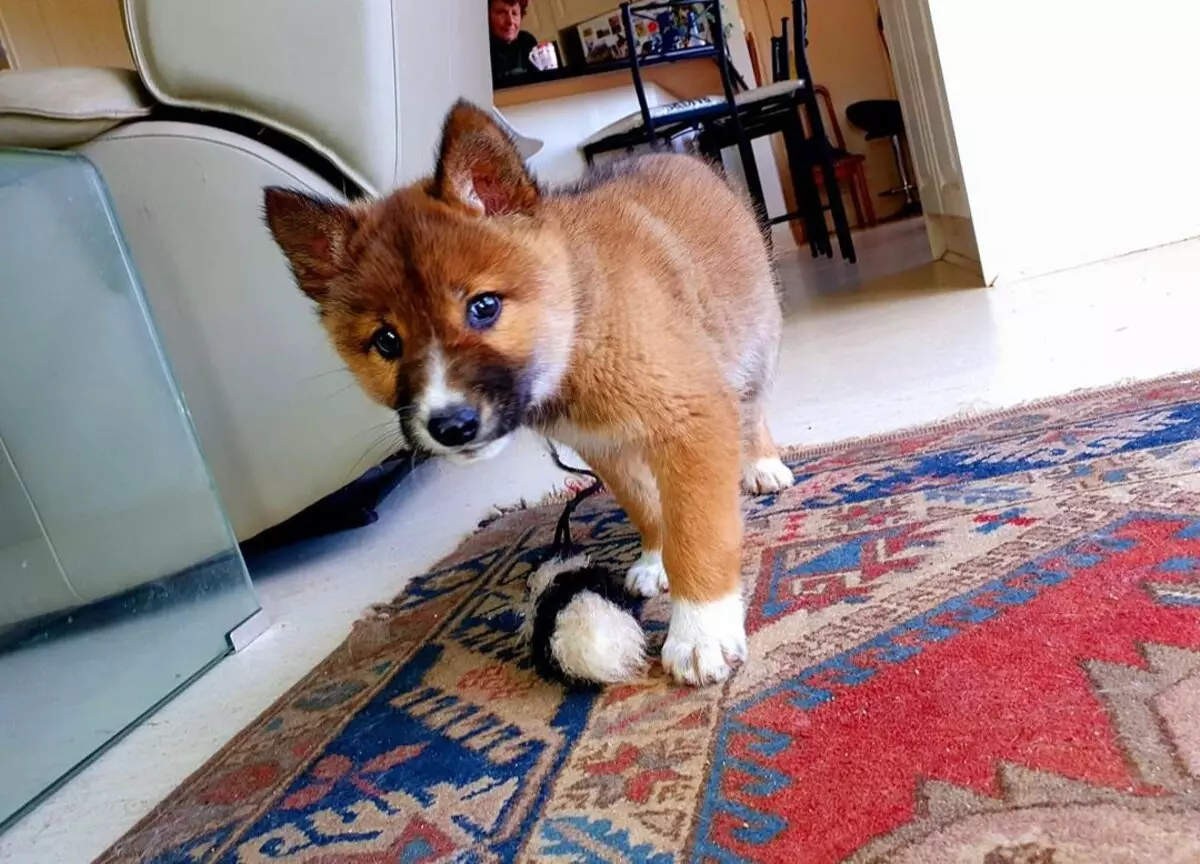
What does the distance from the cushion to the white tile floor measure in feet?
3.28

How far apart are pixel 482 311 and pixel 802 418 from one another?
1264 mm

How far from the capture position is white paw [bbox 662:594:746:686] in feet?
3.58

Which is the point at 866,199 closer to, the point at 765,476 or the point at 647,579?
the point at 765,476

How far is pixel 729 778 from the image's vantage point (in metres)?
0.86

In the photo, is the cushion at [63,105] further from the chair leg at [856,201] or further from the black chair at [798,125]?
the chair leg at [856,201]

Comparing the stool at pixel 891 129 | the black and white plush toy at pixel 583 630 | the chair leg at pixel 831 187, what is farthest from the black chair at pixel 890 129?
the black and white plush toy at pixel 583 630

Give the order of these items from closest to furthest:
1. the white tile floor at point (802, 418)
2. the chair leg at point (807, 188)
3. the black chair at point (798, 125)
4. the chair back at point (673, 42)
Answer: the white tile floor at point (802, 418) → the chair back at point (673, 42) → the black chair at point (798, 125) → the chair leg at point (807, 188)

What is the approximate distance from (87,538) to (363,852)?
4.27ft

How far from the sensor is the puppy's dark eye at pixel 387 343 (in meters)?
1.21

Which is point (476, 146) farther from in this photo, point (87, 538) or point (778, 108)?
point (778, 108)

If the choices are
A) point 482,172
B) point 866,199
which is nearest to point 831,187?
point 866,199

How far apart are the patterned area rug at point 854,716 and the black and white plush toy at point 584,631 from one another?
3 centimetres

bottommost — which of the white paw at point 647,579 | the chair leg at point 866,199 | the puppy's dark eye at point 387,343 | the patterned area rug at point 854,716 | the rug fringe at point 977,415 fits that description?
the chair leg at point 866,199

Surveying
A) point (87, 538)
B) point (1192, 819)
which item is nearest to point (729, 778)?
point (1192, 819)
